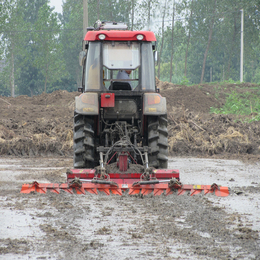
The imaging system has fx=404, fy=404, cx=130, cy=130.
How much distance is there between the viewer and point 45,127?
47.7 feet

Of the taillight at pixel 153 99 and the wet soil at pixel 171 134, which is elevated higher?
the taillight at pixel 153 99

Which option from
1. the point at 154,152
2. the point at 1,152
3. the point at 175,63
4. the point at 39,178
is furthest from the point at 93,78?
the point at 175,63

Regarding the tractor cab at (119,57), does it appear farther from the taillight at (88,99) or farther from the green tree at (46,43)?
the green tree at (46,43)

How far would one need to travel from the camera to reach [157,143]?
25.9 feet

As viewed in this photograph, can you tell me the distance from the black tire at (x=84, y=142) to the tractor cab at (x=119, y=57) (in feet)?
2.13

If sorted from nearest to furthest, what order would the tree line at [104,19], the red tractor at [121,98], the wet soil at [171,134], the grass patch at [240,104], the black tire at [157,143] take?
the red tractor at [121,98] < the black tire at [157,143] < the wet soil at [171,134] < the grass patch at [240,104] < the tree line at [104,19]

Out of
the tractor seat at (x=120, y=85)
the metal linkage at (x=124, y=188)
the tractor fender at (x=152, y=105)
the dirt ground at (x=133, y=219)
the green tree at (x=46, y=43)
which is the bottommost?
the dirt ground at (x=133, y=219)

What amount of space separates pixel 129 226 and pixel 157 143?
3.31m

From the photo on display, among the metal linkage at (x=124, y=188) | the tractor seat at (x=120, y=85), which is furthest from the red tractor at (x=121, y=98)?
the metal linkage at (x=124, y=188)

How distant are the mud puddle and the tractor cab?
245 cm

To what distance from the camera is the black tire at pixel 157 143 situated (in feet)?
25.9

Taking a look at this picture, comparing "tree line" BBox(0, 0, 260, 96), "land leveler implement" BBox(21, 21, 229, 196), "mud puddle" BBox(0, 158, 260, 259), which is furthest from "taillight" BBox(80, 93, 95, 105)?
"tree line" BBox(0, 0, 260, 96)

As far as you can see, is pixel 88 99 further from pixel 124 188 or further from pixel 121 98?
pixel 124 188

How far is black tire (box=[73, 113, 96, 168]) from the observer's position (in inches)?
308
